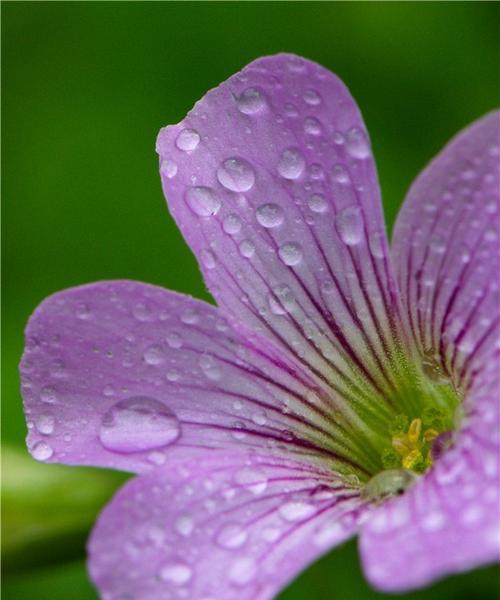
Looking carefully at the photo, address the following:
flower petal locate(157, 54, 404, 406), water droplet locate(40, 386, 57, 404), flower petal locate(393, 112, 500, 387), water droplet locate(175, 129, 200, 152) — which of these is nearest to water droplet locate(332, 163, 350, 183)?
flower petal locate(157, 54, 404, 406)

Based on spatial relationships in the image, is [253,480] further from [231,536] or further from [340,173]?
[340,173]

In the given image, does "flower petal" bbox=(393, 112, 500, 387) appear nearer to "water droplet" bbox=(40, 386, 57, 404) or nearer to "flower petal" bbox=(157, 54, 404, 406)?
"flower petal" bbox=(157, 54, 404, 406)

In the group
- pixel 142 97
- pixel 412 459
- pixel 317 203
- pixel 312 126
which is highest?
pixel 142 97

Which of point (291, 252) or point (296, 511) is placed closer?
point (296, 511)

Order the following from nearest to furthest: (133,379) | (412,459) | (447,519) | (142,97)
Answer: (447,519) → (133,379) → (412,459) → (142,97)

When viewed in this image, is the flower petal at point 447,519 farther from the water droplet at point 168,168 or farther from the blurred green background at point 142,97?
the blurred green background at point 142,97

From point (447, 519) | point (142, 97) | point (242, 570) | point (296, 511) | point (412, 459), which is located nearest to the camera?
point (447, 519)

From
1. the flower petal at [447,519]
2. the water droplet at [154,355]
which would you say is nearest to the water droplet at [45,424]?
the water droplet at [154,355]

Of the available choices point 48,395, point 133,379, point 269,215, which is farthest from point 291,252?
point 48,395
